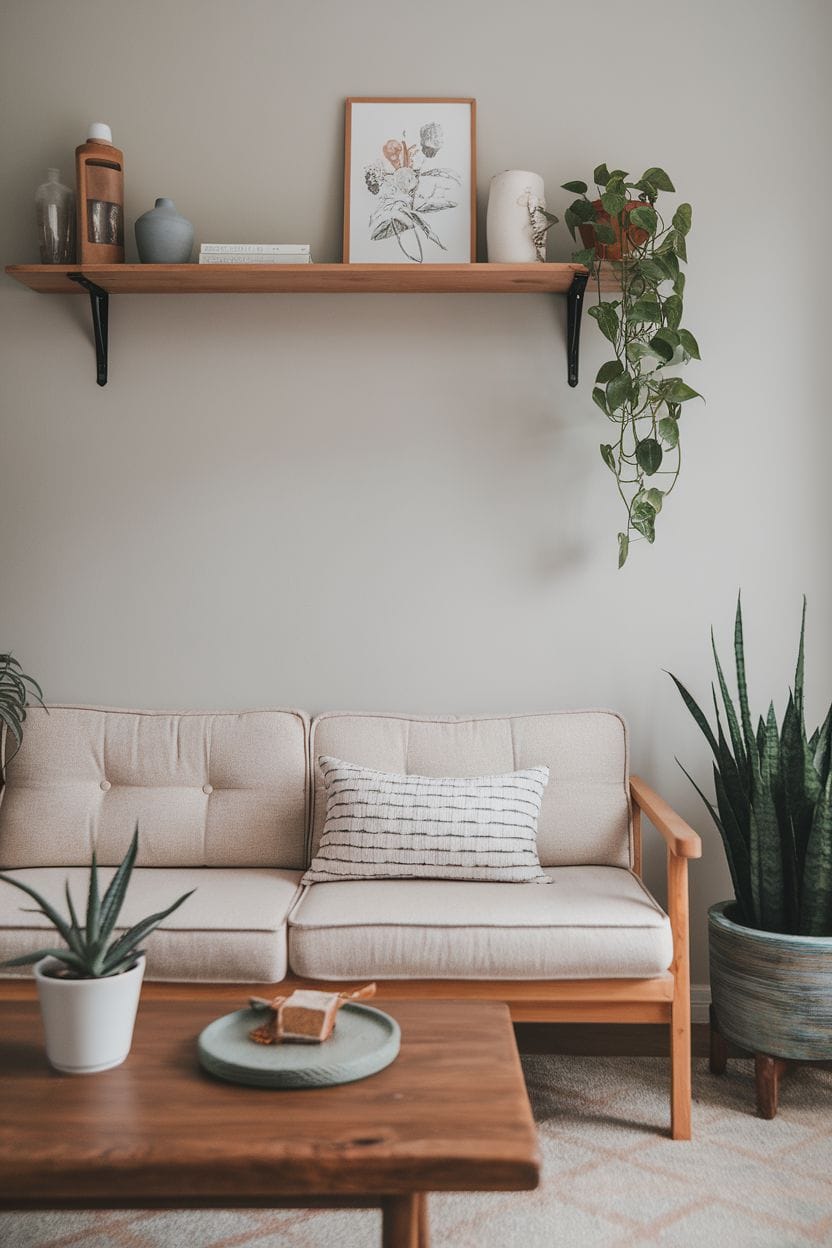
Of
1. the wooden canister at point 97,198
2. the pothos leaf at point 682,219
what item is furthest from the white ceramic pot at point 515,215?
the wooden canister at point 97,198

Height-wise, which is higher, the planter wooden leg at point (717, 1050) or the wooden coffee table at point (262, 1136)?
the wooden coffee table at point (262, 1136)

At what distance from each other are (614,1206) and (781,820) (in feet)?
3.11

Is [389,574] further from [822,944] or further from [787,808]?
[822,944]

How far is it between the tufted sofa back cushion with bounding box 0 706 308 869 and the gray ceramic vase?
1216 mm

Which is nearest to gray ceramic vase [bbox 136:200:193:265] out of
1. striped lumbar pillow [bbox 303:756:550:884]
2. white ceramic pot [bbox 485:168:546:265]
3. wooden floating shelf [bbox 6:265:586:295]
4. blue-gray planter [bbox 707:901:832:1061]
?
wooden floating shelf [bbox 6:265:586:295]

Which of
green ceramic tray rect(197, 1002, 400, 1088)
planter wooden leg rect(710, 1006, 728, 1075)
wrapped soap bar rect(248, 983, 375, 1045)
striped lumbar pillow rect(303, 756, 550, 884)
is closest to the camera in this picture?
green ceramic tray rect(197, 1002, 400, 1088)

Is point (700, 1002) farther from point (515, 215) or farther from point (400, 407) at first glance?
point (515, 215)

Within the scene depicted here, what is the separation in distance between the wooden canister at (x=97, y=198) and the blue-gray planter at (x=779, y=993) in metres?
2.32

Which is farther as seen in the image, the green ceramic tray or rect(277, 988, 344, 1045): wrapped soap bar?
rect(277, 988, 344, 1045): wrapped soap bar

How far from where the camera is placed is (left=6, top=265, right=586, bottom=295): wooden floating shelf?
2.73 metres

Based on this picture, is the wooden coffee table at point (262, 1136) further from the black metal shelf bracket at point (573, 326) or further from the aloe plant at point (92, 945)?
the black metal shelf bracket at point (573, 326)

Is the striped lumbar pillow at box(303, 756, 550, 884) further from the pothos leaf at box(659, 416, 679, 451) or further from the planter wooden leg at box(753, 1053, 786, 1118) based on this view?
the pothos leaf at box(659, 416, 679, 451)

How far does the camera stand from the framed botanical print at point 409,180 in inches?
115

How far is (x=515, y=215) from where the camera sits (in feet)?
9.14
